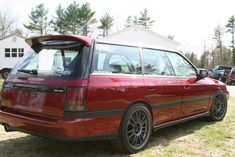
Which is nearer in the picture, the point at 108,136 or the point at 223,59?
the point at 108,136

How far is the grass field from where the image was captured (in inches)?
→ 199

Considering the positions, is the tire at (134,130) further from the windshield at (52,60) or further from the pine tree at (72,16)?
the pine tree at (72,16)

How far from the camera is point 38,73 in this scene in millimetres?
4672

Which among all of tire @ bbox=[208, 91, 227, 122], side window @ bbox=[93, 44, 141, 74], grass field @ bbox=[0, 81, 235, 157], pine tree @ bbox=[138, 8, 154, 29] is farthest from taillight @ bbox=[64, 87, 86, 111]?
pine tree @ bbox=[138, 8, 154, 29]

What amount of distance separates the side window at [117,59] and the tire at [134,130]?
1.92 ft

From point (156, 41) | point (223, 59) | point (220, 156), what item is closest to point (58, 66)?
point (220, 156)

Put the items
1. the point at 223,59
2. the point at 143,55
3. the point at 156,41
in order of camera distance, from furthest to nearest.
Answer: the point at 223,59 → the point at 156,41 → the point at 143,55

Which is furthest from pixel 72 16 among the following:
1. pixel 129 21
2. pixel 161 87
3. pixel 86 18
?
pixel 161 87

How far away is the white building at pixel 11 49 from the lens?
39.1 meters

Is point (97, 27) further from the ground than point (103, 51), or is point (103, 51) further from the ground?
point (97, 27)

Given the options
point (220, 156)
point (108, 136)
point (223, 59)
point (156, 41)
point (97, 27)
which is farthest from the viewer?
point (223, 59)

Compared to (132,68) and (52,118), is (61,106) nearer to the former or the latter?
(52,118)

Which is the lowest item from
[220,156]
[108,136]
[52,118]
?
[220,156]

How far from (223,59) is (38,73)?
205 feet
